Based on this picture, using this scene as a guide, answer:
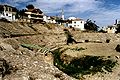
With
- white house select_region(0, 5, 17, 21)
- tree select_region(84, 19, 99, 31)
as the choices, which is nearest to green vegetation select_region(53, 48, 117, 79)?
white house select_region(0, 5, 17, 21)

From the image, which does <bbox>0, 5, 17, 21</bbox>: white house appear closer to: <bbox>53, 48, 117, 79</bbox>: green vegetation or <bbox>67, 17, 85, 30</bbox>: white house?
<bbox>67, 17, 85, 30</bbox>: white house

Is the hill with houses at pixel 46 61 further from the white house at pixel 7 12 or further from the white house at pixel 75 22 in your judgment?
the white house at pixel 75 22

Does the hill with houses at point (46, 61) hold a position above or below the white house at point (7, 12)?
below

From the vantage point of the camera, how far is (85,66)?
150 feet

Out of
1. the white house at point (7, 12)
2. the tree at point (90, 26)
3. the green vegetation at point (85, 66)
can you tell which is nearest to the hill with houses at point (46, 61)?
the green vegetation at point (85, 66)

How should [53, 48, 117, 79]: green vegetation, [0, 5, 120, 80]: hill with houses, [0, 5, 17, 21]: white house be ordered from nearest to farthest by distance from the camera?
[0, 5, 120, 80]: hill with houses < [53, 48, 117, 79]: green vegetation < [0, 5, 17, 21]: white house

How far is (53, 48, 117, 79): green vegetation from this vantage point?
40.2 meters

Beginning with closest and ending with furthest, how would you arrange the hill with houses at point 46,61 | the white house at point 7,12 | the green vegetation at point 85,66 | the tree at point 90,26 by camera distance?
the hill with houses at point 46,61 → the green vegetation at point 85,66 → the white house at point 7,12 → the tree at point 90,26

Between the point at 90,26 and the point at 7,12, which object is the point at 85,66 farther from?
the point at 90,26

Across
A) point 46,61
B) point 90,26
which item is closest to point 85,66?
point 46,61

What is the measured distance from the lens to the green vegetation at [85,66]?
40237 millimetres

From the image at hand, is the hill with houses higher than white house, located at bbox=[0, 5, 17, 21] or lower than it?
lower

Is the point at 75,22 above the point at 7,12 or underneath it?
underneath

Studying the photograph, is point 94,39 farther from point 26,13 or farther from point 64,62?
point 64,62
